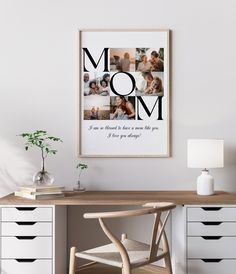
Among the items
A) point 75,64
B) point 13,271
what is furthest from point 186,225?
point 75,64

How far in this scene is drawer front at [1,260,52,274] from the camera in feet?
9.20

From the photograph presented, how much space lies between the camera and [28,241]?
9.19ft

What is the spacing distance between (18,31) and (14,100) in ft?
1.65

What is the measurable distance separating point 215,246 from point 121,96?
1.24 metres

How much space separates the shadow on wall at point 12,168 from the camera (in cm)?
336

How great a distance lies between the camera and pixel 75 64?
335 cm

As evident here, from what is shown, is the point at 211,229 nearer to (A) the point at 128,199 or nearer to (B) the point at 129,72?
(A) the point at 128,199

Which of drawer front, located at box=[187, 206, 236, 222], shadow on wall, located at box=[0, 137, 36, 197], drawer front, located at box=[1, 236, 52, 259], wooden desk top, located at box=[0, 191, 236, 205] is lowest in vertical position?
drawer front, located at box=[1, 236, 52, 259]

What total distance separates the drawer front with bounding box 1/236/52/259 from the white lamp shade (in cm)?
109

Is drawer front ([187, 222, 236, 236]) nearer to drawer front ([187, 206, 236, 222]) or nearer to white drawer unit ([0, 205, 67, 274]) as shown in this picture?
drawer front ([187, 206, 236, 222])

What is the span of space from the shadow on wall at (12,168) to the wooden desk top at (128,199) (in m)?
0.35

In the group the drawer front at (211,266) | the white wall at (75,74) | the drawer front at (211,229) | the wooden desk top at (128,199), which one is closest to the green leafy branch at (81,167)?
the white wall at (75,74)

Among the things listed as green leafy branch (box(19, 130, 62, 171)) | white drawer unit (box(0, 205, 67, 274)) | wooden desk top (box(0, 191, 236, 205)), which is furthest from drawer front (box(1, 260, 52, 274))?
green leafy branch (box(19, 130, 62, 171))

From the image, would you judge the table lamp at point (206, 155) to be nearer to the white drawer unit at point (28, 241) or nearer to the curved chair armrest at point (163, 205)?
the curved chair armrest at point (163, 205)
